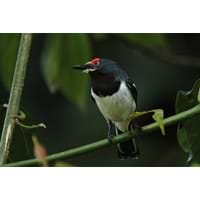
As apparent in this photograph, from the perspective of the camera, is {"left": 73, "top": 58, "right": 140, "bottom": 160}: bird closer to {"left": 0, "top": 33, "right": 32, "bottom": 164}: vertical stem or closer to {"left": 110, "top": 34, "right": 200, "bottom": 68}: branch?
{"left": 110, "top": 34, "right": 200, "bottom": 68}: branch

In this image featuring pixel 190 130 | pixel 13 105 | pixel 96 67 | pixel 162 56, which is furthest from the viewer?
pixel 162 56

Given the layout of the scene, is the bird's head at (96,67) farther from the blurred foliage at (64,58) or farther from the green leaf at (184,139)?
the green leaf at (184,139)

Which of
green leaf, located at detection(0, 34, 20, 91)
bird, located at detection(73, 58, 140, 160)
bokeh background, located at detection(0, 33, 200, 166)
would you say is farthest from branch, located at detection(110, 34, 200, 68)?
green leaf, located at detection(0, 34, 20, 91)

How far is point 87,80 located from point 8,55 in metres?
0.14

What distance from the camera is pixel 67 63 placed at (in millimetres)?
1110

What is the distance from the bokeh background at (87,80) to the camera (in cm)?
109

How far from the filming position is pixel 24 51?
30.5 inches

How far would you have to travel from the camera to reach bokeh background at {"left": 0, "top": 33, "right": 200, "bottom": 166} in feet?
3.58

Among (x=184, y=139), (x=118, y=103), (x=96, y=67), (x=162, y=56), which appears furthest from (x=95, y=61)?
(x=162, y=56)

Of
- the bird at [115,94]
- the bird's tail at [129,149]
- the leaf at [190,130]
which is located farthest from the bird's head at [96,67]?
the leaf at [190,130]

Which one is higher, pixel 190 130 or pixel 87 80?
pixel 87 80

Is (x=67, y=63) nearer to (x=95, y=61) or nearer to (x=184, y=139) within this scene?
(x=95, y=61)
